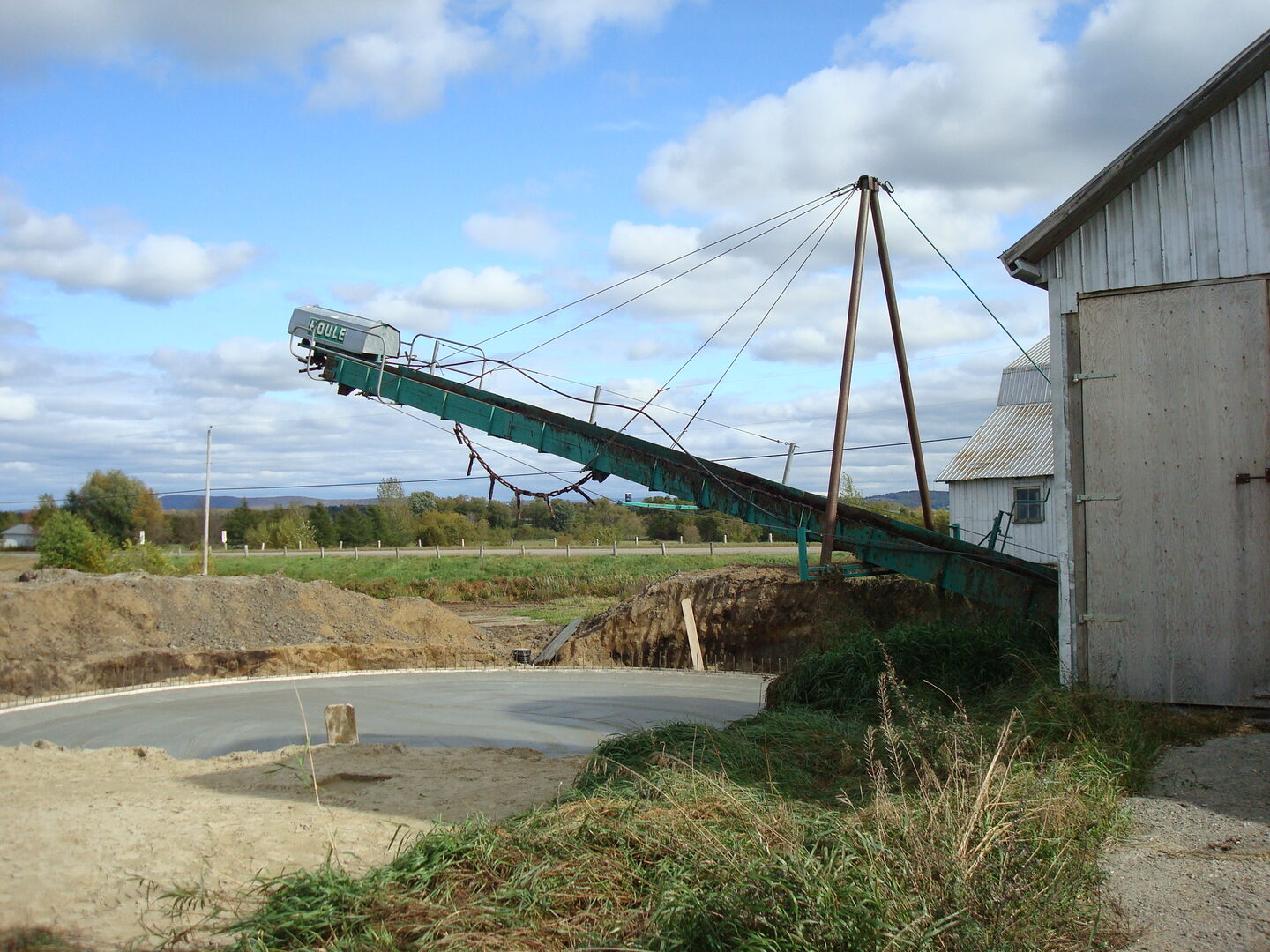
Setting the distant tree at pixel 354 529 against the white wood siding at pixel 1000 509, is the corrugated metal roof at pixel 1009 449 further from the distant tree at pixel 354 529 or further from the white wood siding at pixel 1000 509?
the distant tree at pixel 354 529

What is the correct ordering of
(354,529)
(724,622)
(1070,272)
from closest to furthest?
(1070,272), (724,622), (354,529)

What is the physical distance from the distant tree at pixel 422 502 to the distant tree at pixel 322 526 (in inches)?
358

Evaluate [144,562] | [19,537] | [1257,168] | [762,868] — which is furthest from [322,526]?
[762,868]

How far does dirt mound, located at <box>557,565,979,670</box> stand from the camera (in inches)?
835

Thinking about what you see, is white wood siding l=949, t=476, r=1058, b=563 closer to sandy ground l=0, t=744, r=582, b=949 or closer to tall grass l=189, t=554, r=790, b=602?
tall grass l=189, t=554, r=790, b=602

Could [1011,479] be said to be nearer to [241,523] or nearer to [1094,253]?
[1094,253]

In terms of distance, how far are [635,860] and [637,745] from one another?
8.43 feet

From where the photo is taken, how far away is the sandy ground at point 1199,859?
14.1 feet

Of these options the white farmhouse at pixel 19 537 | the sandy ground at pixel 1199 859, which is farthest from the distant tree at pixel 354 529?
the sandy ground at pixel 1199 859

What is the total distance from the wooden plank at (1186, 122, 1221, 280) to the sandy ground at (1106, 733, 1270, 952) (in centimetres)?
389

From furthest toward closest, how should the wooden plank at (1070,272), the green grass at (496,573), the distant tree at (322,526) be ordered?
the distant tree at (322,526) < the green grass at (496,573) < the wooden plank at (1070,272)

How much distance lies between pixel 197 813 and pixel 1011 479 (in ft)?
82.8

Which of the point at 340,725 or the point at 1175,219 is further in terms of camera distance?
the point at 340,725

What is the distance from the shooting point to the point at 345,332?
1463 cm
